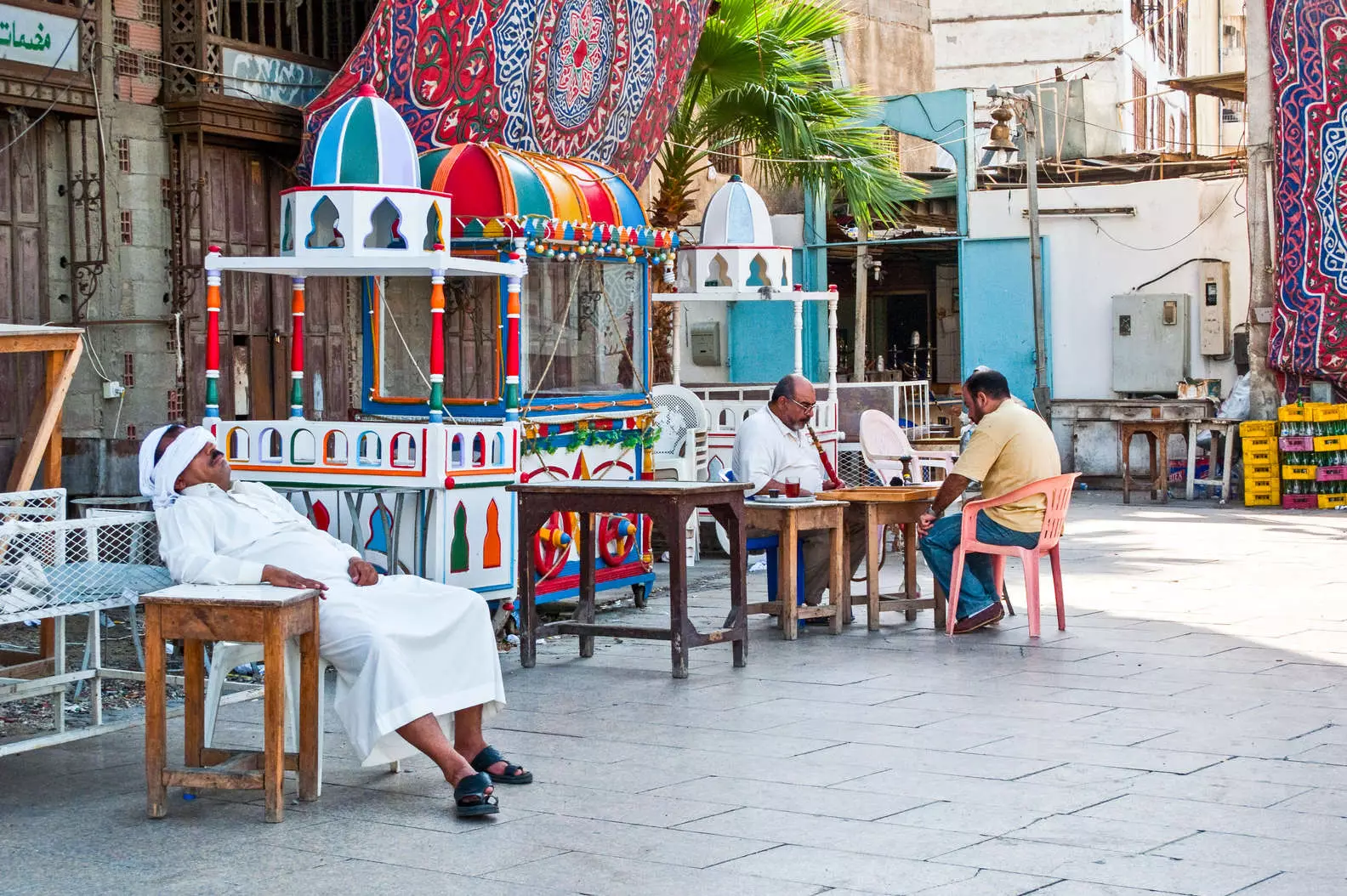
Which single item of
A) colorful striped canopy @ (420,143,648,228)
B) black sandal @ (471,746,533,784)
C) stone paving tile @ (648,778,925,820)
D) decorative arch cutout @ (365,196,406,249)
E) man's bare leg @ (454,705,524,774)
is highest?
colorful striped canopy @ (420,143,648,228)

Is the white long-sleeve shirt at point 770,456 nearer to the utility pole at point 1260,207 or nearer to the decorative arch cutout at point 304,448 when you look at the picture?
the decorative arch cutout at point 304,448

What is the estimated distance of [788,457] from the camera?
931 centimetres

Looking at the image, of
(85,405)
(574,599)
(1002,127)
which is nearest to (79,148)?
→ (85,405)

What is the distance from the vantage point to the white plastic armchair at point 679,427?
40.3 ft

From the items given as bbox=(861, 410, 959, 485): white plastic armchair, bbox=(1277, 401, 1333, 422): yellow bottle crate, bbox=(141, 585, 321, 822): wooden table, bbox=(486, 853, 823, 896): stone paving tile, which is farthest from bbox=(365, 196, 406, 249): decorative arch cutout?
bbox=(1277, 401, 1333, 422): yellow bottle crate

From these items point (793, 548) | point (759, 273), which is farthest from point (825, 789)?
point (759, 273)

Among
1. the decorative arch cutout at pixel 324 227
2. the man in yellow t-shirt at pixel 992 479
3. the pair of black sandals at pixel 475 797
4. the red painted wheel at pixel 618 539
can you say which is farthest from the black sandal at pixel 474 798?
the red painted wheel at pixel 618 539

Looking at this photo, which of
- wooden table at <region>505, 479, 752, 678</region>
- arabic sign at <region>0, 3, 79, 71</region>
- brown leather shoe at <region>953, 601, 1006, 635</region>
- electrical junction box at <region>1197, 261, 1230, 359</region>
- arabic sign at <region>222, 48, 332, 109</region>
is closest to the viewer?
wooden table at <region>505, 479, 752, 678</region>

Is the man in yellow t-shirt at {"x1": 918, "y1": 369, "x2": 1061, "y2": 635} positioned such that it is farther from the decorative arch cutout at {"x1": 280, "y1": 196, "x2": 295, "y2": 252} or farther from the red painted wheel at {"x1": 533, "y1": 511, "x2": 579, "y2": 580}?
the decorative arch cutout at {"x1": 280, "y1": 196, "x2": 295, "y2": 252}

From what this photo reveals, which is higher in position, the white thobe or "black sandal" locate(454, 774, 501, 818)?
the white thobe

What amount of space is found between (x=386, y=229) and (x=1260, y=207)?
38.8ft

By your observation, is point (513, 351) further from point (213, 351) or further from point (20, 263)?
point (20, 263)

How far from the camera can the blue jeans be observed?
8.77 m

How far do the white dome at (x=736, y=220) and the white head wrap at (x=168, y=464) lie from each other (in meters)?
7.42
